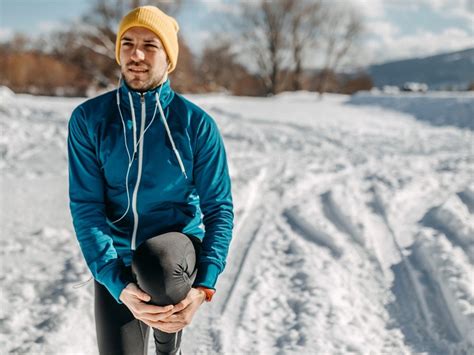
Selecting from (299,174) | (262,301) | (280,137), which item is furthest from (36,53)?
(262,301)

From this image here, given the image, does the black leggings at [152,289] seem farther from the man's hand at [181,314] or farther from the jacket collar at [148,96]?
the jacket collar at [148,96]

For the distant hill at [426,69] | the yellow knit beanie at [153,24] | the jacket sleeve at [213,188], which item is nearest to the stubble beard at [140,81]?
the yellow knit beanie at [153,24]

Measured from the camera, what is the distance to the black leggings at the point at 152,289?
1381mm

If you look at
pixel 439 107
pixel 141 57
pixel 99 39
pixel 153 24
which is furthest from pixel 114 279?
pixel 99 39

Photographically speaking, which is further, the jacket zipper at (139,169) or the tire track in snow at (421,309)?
the tire track in snow at (421,309)

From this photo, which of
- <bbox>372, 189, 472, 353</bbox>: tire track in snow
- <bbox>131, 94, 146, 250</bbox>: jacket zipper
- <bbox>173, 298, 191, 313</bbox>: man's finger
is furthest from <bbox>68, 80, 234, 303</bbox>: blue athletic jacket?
<bbox>372, 189, 472, 353</bbox>: tire track in snow

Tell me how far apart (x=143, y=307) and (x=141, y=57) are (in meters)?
0.81

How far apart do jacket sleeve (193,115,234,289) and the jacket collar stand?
0.52 ft

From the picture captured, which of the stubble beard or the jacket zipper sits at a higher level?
the stubble beard

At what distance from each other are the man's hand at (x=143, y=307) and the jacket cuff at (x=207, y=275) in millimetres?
141

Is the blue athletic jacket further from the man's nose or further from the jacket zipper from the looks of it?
the man's nose

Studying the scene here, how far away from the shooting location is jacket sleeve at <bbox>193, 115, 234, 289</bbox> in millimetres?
1603

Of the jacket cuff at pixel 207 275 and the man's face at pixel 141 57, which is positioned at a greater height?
the man's face at pixel 141 57

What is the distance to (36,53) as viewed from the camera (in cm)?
3844
